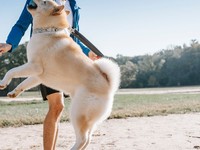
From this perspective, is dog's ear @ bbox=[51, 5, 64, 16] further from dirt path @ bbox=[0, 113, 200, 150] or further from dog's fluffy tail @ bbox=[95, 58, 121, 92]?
dirt path @ bbox=[0, 113, 200, 150]

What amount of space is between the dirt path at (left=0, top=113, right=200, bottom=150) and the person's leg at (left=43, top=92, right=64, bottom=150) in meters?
1.40

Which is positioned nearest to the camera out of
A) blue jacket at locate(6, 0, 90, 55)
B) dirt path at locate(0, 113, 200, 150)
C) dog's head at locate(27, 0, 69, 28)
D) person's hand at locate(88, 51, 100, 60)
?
dog's head at locate(27, 0, 69, 28)

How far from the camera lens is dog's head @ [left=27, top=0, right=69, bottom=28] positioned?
3889 mm

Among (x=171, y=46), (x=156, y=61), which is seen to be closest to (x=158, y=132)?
(x=156, y=61)

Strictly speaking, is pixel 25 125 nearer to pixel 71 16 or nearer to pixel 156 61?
pixel 71 16

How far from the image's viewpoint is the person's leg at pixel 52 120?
436cm

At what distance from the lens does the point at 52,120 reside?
173 inches

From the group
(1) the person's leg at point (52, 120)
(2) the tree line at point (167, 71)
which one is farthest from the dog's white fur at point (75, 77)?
(2) the tree line at point (167, 71)

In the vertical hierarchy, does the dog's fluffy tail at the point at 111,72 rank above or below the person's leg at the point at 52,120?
above

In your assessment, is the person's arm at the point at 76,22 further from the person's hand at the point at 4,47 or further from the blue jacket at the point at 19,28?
the person's hand at the point at 4,47

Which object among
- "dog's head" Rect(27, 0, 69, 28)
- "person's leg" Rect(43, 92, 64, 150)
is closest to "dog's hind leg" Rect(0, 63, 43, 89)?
"dog's head" Rect(27, 0, 69, 28)

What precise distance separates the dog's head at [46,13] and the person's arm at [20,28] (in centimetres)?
39

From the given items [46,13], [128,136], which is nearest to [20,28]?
[46,13]

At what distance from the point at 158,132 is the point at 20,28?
383 centimetres
